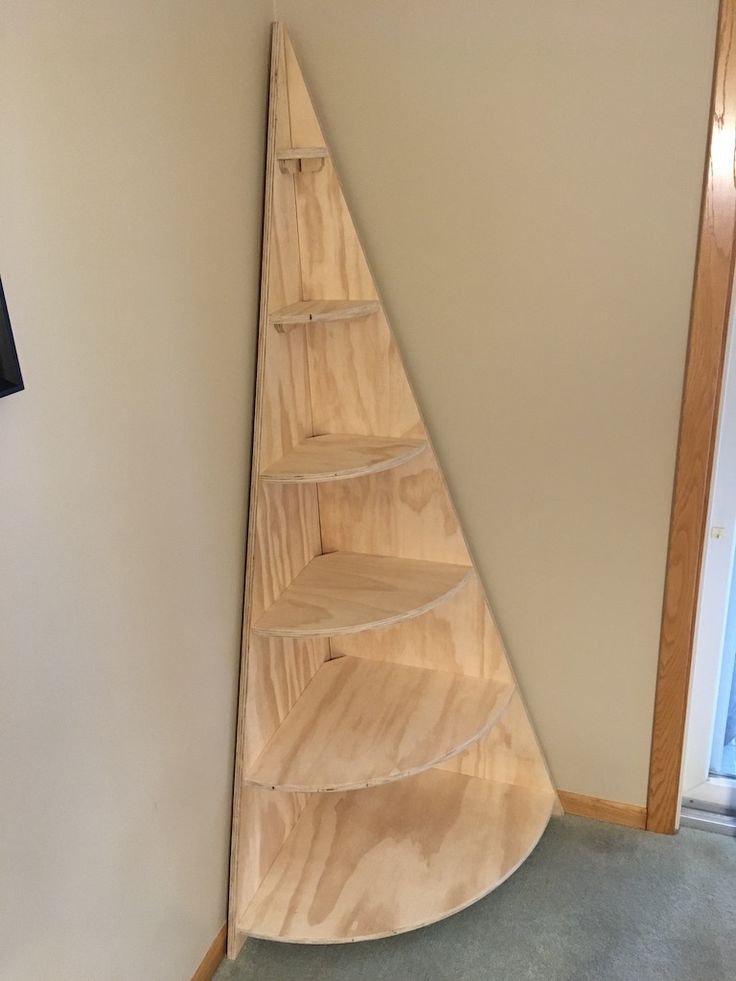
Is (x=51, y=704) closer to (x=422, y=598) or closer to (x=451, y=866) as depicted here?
(x=422, y=598)

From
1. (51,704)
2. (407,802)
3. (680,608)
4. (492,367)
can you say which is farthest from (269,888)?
(492,367)

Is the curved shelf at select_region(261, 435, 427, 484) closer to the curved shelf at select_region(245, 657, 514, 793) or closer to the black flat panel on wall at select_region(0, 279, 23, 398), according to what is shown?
the curved shelf at select_region(245, 657, 514, 793)

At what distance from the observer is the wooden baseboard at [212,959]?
5.44 ft

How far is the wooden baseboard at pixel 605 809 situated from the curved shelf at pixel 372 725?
395mm

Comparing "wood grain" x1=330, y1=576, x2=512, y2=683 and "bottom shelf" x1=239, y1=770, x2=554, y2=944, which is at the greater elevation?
"wood grain" x1=330, y1=576, x2=512, y2=683

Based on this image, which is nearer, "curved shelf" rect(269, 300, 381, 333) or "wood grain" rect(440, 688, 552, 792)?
"curved shelf" rect(269, 300, 381, 333)

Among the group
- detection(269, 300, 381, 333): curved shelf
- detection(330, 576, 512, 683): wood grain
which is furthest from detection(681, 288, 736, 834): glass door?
detection(269, 300, 381, 333): curved shelf

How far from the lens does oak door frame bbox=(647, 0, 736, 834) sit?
58.9 inches

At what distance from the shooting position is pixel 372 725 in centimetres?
184

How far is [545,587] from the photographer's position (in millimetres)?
1909

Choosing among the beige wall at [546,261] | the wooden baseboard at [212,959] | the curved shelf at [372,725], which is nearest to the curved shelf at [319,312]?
the beige wall at [546,261]

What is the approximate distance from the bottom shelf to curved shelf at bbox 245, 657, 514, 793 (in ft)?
0.92

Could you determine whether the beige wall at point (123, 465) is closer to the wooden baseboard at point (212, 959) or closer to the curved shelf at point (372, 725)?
the wooden baseboard at point (212, 959)

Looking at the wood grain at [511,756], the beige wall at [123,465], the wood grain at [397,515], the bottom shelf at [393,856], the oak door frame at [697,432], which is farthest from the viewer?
the wood grain at [511,756]
